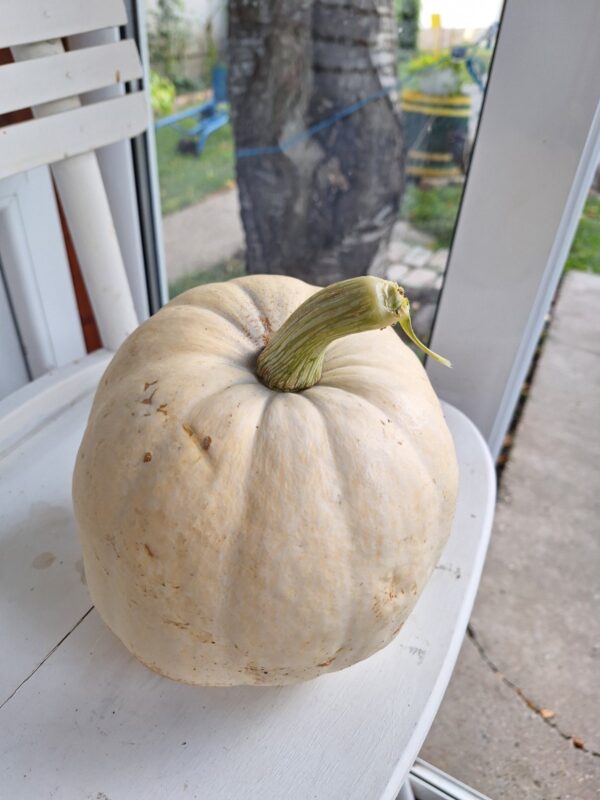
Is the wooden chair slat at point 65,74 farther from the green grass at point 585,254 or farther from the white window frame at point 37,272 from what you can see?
the green grass at point 585,254

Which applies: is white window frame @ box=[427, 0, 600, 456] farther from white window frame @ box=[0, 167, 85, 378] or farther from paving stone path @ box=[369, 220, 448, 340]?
white window frame @ box=[0, 167, 85, 378]

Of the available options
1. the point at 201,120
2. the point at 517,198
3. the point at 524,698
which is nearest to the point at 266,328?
the point at 517,198

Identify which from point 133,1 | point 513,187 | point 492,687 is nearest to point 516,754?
point 492,687

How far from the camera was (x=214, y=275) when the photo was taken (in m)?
1.43

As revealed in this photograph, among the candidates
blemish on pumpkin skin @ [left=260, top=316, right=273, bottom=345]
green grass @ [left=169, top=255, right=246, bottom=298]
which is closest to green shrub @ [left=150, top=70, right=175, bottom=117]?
green grass @ [left=169, top=255, right=246, bottom=298]

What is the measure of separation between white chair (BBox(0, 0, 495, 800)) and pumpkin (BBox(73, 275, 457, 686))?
0.05 m

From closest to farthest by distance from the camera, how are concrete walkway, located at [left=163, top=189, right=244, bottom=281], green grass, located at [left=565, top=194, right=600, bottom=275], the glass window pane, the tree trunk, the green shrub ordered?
the glass window pane, the tree trunk, the green shrub, concrete walkway, located at [left=163, top=189, right=244, bottom=281], green grass, located at [left=565, top=194, right=600, bottom=275]

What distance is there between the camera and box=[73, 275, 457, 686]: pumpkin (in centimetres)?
43

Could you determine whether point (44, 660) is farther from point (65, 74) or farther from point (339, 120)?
point (339, 120)

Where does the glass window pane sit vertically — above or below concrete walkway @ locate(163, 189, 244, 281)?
above

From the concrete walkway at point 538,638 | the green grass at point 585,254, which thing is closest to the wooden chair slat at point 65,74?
the concrete walkway at point 538,638

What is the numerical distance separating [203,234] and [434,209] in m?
0.86

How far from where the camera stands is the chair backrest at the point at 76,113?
66 centimetres

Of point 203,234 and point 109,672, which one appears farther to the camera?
point 203,234
